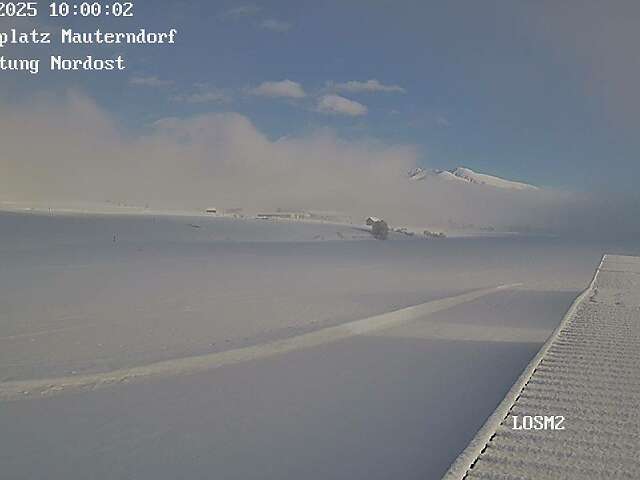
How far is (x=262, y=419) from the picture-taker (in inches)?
210

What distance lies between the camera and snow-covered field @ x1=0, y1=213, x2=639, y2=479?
4512 mm

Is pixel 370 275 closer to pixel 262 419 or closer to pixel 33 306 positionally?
pixel 33 306

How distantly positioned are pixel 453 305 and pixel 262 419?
876cm

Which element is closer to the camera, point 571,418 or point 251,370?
point 571,418

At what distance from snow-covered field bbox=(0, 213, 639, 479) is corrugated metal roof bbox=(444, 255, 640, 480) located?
2.20 ft

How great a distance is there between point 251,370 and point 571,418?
13.0ft

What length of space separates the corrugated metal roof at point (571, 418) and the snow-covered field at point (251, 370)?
67cm

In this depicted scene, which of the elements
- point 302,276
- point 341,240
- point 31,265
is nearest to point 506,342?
point 302,276

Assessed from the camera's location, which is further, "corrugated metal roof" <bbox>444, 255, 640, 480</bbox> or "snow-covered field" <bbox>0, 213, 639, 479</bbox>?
"snow-covered field" <bbox>0, 213, 639, 479</bbox>

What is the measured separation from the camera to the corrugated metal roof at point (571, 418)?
347cm

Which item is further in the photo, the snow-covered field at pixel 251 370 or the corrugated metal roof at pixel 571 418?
the snow-covered field at pixel 251 370

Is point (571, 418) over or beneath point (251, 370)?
over

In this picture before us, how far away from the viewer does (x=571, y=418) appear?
171 inches

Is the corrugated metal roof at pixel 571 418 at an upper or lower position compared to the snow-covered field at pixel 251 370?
upper
